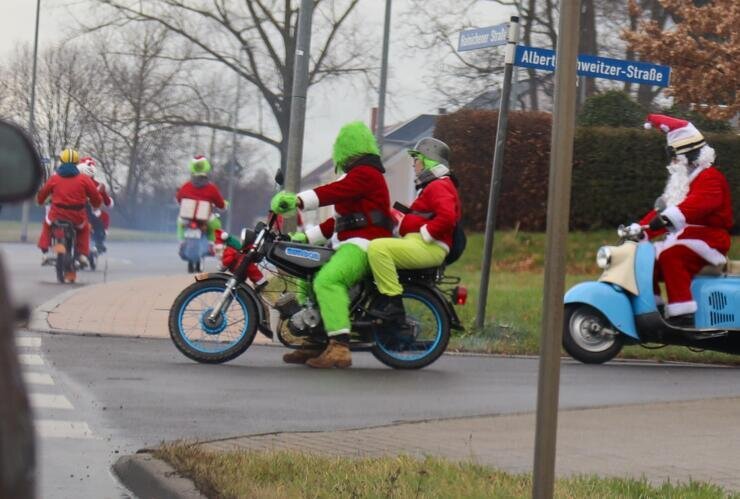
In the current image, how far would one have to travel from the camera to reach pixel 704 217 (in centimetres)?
1249

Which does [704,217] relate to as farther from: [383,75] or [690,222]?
[383,75]

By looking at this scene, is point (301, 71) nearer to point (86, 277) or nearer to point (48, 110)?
point (86, 277)

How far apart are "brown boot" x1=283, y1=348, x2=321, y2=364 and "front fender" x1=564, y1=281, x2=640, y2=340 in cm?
220

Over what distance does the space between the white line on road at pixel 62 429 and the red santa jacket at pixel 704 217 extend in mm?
5819

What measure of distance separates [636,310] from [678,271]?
18.3 inches

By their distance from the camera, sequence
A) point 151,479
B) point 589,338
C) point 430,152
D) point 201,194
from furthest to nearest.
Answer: point 201,194, point 589,338, point 430,152, point 151,479

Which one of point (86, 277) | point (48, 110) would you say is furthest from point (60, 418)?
point (48, 110)

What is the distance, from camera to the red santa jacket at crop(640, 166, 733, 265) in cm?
1239

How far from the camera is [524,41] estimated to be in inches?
1591

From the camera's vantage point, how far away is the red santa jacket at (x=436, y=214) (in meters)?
11.5

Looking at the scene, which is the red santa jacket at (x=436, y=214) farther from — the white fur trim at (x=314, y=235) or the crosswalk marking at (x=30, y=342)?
the crosswalk marking at (x=30, y=342)

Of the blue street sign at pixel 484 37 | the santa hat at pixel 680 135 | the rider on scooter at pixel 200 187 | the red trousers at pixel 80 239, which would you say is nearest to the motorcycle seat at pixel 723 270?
the santa hat at pixel 680 135

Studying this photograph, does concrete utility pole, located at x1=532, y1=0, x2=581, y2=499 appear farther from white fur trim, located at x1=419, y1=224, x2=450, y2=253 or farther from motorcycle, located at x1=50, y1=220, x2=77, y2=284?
motorcycle, located at x1=50, y1=220, x2=77, y2=284

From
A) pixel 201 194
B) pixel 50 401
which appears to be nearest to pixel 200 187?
pixel 201 194
